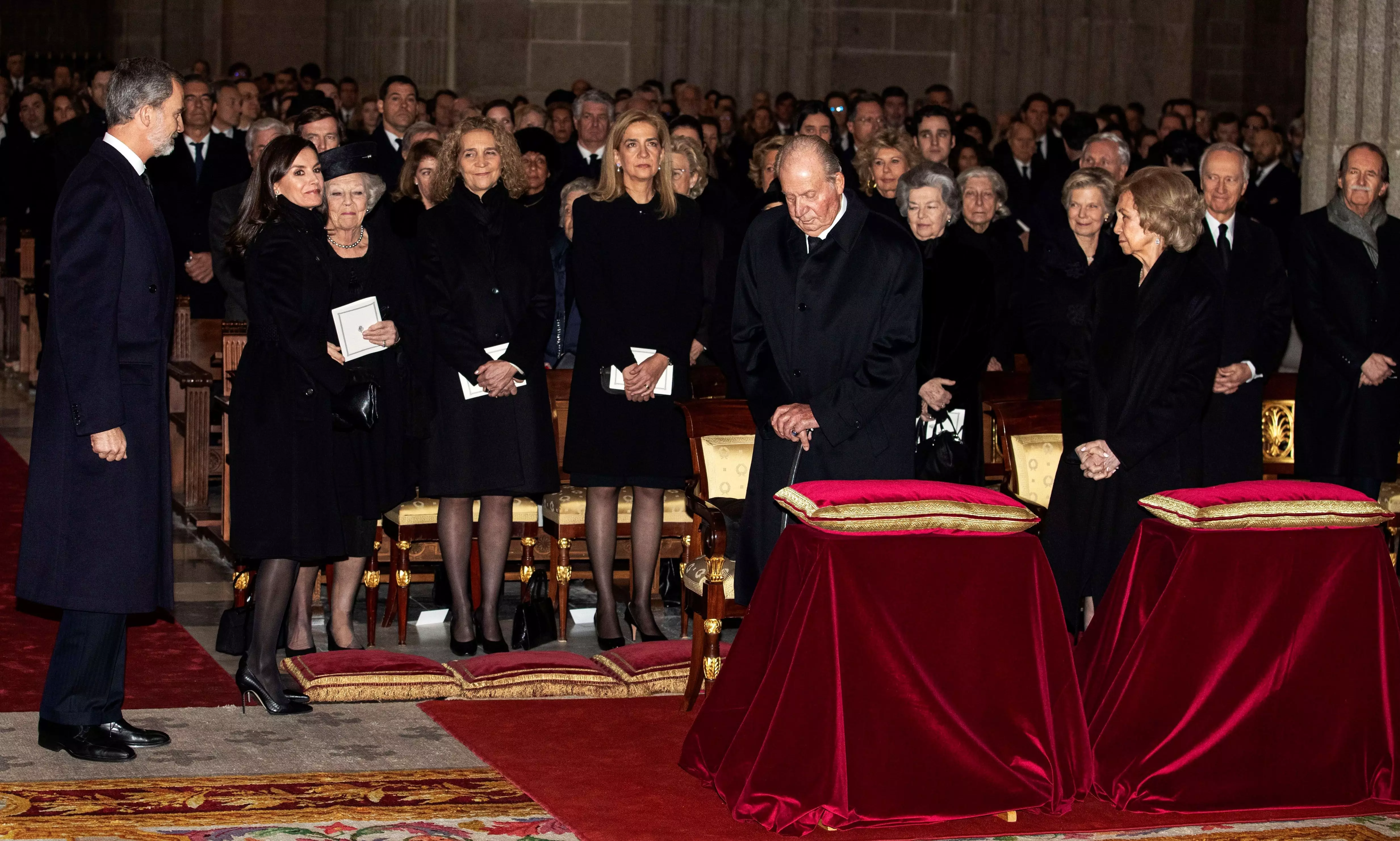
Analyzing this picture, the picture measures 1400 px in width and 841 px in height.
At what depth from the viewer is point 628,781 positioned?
4750 mm

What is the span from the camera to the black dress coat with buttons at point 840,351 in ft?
17.1

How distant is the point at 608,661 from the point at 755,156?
3.22m

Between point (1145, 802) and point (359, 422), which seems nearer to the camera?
point (1145, 802)

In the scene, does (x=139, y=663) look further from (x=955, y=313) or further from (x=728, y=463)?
(x=955, y=313)

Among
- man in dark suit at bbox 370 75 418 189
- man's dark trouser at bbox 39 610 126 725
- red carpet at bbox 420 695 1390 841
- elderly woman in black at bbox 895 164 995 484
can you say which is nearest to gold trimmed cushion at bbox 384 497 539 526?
red carpet at bbox 420 695 1390 841

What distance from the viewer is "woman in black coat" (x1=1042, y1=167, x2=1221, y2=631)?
5.29m

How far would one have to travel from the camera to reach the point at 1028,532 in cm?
461

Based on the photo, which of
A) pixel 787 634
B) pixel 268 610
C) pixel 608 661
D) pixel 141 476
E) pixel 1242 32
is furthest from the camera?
pixel 1242 32

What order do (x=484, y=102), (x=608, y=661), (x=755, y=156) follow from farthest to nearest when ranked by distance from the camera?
1. (x=484, y=102)
2. (x=755, y=156)
3. (x=608, y=661)

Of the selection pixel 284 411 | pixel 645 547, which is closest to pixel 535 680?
pixel 645 547

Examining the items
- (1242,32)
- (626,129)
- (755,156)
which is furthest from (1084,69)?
(626,129)

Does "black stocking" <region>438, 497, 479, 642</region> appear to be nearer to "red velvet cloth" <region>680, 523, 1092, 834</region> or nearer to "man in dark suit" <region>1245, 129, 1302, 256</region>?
"red velvet cloth" <region>680, 523, 1092, 834</region>

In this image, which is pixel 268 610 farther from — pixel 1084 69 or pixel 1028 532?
pixel 1084 69

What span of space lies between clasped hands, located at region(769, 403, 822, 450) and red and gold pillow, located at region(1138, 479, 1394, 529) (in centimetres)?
93
